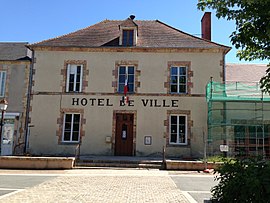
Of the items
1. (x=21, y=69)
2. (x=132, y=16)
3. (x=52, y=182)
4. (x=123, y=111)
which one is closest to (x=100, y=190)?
(x=52, y=182)

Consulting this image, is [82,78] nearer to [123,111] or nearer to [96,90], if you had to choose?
[96,90]

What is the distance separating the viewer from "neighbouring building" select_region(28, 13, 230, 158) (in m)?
15.2

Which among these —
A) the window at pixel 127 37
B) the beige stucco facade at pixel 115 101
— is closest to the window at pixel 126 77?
the beige stucco facade at pixel 115 101

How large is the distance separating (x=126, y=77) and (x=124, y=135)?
3123mm

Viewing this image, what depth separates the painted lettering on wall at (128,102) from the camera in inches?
605

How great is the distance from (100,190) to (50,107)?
9245 millimetres

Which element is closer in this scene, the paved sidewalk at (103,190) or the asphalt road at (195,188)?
the paved sidewalk at (103,190)

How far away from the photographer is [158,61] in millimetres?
15898

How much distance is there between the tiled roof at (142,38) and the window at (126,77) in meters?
1.43

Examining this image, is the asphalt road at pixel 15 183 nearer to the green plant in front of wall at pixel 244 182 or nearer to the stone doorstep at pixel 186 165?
the green plant in front of wall at pixel 244 182

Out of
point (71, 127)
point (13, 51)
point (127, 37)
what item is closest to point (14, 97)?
point (13, 51)

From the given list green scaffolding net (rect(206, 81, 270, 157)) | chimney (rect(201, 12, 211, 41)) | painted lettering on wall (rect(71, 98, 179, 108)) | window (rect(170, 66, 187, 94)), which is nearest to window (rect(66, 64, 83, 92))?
painted lettering on wall (rect(71, 98, 179, 108))

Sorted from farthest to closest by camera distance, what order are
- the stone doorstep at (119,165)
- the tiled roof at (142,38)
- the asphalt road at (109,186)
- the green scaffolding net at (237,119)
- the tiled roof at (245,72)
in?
1. the tiled roof at (245,72)
2. the tiled roof at (142,38)
3. the green scaffolding net at (237,119)
4. the stone doorstep at (119,165)
5. the asphalt road at (109,186)

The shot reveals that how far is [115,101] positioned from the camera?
15555mm
